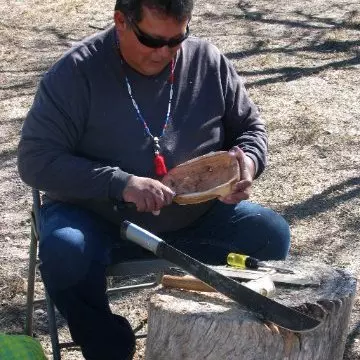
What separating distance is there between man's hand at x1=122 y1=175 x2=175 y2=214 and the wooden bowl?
13cm

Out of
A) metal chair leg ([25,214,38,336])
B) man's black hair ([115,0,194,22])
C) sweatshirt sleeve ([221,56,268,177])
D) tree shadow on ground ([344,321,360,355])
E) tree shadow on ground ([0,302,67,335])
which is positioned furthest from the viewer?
tree shadow on ground ([0,302,67,335])

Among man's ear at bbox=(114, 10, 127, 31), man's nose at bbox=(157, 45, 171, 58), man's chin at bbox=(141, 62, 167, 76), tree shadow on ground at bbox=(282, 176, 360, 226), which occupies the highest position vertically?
man's ear at bbox=(114, 10, 127, 31)

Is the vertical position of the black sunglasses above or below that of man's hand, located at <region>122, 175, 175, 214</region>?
above

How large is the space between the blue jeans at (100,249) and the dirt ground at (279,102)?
26.2 inches

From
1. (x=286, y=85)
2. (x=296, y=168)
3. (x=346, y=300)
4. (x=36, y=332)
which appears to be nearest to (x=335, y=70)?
(x=286, y=85)

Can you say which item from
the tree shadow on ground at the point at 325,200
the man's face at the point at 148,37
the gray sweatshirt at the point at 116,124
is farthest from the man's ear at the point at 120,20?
the tree shadow on ground at the point at 325,200

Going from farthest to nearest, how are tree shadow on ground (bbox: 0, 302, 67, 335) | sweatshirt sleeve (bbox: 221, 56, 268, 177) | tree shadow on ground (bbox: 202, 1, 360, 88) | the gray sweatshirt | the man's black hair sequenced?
tree shadow on ground (bbox: 202, 1, 360, 88)
tree shadow on ground (bbox: 0, 302, 67, 335)
sweatshirt sleeve (bbox: 221, 56, 268, 177)
the gray sweatshirt
the man's black hair

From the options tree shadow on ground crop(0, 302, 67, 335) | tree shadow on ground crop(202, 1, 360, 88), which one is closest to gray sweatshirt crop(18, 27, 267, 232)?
tree shadow on ground crop(0, 302, 67, 335)

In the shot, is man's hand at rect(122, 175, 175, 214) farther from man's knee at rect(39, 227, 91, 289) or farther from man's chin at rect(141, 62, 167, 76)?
man's chin at rect(141, 62, 167, 76)

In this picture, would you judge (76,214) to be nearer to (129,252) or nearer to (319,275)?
(129,252)

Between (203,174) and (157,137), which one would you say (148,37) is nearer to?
(157,137)

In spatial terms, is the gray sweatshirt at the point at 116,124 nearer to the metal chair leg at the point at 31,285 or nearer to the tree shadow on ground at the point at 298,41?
the metal chair leg at the point at 31,285

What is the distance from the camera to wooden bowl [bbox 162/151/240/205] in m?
3.09

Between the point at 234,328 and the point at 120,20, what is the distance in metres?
1.08
